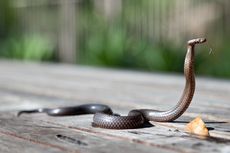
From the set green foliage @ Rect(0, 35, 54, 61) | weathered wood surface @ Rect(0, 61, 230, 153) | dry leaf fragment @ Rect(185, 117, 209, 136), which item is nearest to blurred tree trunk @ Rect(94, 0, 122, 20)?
green foliage @ Rect(0, 35, 54, 61)

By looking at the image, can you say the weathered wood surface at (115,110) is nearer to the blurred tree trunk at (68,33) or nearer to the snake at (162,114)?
the snake at (162,114)

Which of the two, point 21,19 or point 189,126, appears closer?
point 189,126

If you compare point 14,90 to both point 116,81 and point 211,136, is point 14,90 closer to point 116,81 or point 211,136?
point 116,81

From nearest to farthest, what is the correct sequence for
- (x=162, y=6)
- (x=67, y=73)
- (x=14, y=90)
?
(x=14, y=90), (x=67, y=73), (x=162, y=6)

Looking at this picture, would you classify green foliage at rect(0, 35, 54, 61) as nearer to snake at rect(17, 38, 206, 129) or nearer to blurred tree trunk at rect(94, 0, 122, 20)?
blurred tree trunk at rect(94, 0, 122, 20)

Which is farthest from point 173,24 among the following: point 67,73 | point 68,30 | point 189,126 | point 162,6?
point 189,126

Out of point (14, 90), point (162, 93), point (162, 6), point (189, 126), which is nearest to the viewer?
point (189, 126)

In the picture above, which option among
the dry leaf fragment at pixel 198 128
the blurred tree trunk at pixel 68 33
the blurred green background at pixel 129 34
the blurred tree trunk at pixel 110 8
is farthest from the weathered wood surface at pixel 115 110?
the blurred tree trunk at pixel 68 33

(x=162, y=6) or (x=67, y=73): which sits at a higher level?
(x=162, y=6)
